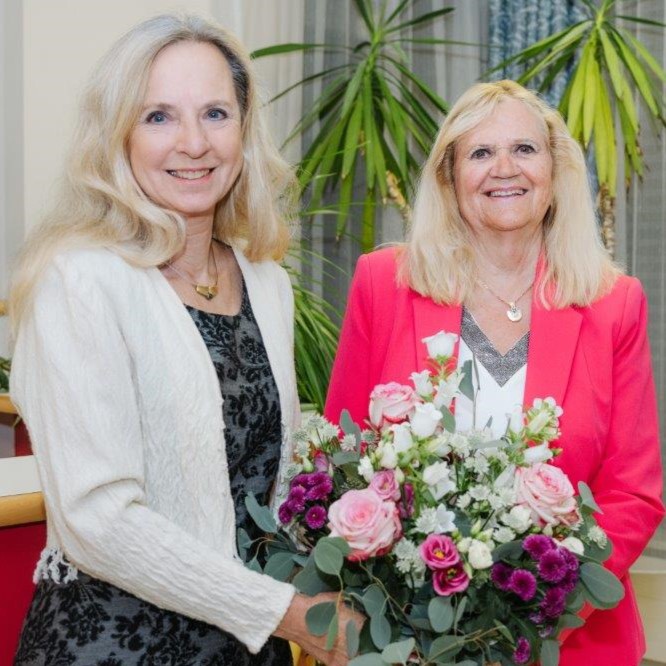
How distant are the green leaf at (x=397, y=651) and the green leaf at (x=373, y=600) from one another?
58 mm

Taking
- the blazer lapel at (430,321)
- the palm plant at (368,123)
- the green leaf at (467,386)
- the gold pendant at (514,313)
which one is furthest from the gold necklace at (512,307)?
the palm plant at (368,123)

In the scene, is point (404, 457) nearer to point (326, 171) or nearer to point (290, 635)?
point (290, 635)

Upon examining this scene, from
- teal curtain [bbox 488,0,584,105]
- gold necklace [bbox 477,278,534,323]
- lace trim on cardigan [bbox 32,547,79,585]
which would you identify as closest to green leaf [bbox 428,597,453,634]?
lace trim on cardigan [bbox 32,547,79,585]

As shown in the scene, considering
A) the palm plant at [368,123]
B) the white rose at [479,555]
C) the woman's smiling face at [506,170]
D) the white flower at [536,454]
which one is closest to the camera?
the white rose at [479,555]

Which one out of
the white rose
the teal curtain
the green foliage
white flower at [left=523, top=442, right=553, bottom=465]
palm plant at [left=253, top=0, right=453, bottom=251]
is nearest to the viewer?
the white rose

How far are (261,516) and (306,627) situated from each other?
18 cm

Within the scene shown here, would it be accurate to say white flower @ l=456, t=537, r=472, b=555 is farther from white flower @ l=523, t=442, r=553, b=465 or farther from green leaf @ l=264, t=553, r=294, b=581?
green leaf @ l=264, t=553, r=294, b=581

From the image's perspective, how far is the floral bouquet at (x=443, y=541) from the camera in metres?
A: 1.31

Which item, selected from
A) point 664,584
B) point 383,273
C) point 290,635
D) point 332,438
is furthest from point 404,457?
point 664,584

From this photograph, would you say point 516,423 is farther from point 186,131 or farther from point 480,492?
point 186,131

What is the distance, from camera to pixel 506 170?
1.99m

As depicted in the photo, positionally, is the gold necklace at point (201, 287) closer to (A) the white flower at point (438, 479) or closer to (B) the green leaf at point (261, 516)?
(B) the green leaf at point (261, 516)

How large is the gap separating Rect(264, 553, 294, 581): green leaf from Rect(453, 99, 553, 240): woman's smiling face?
880 millimetres

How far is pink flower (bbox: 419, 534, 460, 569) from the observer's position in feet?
4.21
